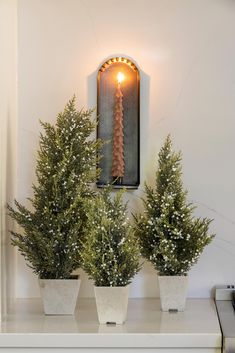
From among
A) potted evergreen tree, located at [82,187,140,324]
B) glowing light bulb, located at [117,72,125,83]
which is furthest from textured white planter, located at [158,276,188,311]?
glowing light bulb, located at [117,72,125,83]

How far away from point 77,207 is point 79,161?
11cm

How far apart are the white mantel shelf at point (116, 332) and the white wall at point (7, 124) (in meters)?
0.15

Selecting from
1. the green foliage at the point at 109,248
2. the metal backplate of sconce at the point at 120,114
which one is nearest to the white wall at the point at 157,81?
the metal backplate of sconce at the point at 120,114

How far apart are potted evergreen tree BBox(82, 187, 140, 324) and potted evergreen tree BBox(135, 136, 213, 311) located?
0.42ft

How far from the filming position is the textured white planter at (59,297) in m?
1.50

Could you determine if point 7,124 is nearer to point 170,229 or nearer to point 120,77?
point 120,77

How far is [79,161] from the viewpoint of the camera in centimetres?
152

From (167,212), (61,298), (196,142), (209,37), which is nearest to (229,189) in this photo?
(196,142)

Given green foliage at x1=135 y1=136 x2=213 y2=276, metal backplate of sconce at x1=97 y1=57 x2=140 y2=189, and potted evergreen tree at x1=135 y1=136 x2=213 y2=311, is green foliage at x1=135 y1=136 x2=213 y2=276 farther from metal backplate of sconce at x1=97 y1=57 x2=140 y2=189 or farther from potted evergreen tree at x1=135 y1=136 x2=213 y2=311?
metal backplate of sconce at x1=97 y1=57 x2=140 y2=189

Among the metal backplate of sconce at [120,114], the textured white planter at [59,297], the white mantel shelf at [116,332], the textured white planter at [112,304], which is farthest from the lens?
the metal backplate of sconce at [120,114]

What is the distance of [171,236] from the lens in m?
1.52

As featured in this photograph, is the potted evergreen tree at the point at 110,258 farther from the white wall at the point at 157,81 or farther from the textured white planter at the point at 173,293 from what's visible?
the white wall at the point at 157,81

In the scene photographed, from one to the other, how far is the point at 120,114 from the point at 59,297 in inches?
20.8

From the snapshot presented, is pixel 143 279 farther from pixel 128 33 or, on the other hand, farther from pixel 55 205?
pixel 128 33
